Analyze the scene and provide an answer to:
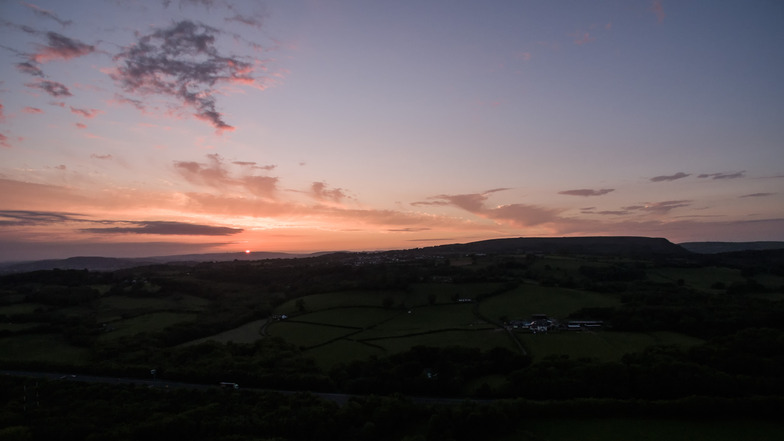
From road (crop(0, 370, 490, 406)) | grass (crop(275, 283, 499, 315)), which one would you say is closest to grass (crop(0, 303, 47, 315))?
road (crop(0, 370, 490, 406))

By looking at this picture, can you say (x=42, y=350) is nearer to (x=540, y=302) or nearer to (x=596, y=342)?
(x=596, y=342)

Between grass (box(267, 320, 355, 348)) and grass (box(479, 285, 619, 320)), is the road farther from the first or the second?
grass (box(479, 285, 619, 320))

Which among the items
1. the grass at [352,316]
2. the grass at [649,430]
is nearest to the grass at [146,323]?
the grass at [352,316]

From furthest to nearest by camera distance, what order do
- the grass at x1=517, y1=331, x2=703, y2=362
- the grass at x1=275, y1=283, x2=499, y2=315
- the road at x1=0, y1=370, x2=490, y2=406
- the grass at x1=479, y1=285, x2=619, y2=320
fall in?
the grass at x1=275, y1=283, x2=499, y2=315 → the grass at x1=479, y1=285, x2=619, y2=320 → the grass at x1=517, y1=331, x2=703, y2=362 → the road at x1=0, y1=370, x2=490, y2=406

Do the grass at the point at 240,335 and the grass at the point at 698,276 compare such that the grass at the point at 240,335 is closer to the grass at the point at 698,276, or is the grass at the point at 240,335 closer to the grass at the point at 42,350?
the grass at the point at 42,350

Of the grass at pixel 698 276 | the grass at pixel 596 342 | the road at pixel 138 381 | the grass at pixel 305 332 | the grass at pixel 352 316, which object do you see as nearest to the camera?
the road at pixel 138 381

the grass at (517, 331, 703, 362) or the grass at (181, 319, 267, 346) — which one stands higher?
the grass at (517, 331, 703, 362)

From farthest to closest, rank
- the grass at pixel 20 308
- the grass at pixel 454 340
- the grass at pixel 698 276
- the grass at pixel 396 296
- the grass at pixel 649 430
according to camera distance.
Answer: the grass at pixel 698 276 → the grass at pixel 396 296 → the grass at pixel 20 308 → the grass at pixel 454 340 → the grass at pixel 649 430

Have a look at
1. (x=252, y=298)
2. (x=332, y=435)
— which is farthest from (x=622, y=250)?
(x=332, y=435)

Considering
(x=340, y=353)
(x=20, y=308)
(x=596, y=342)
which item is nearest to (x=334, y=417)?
(x=340, y=353)
